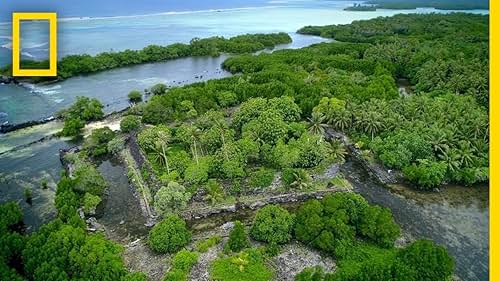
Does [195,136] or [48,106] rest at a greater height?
[195,136]

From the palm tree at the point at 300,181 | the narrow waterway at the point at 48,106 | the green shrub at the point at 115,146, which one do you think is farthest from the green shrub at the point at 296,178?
the narrow waterway at the point at 48,106

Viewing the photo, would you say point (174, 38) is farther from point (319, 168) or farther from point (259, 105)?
point (319, 168)

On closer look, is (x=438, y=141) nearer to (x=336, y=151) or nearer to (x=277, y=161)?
(x=336, y=151)

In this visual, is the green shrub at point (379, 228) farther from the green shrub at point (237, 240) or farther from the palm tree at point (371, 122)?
the palm tree at point (371, 122)

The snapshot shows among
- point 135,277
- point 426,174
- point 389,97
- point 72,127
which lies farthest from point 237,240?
point 389,97

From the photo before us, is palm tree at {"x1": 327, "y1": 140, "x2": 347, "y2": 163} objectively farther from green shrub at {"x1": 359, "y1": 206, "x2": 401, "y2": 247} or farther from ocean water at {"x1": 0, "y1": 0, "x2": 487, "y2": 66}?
ocean water at {"x1": 0, "y1": 0, "x2": 487, "y2": 66}

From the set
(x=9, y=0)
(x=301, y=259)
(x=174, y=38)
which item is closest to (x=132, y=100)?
(x=301, y=259)
